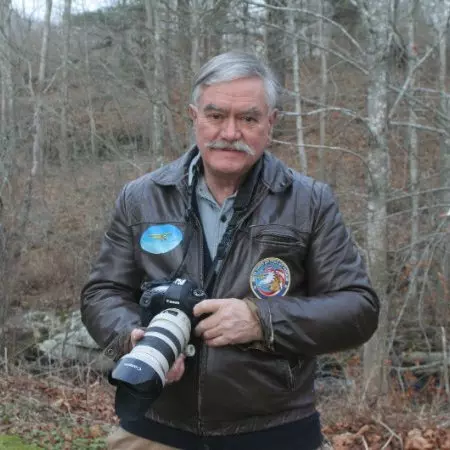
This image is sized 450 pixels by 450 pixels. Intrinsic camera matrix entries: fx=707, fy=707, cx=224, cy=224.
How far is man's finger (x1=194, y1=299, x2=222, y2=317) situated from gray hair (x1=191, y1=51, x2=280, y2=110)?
0.70 m

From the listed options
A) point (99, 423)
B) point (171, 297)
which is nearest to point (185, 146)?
point (99, 423)

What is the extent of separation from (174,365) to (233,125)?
79 cm

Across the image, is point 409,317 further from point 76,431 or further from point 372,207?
point 76,431

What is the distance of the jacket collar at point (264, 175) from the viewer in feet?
7.69

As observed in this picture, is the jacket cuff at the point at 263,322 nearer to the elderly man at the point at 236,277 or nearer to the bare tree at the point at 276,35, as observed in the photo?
the elderly man at the point at 236,277

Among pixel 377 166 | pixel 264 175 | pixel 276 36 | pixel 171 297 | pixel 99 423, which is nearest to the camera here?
pixel 171 297

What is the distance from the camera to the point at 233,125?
2.31 meters

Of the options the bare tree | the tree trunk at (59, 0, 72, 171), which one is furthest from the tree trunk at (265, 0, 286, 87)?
the tree trunk at (59, 0, 72, 171)

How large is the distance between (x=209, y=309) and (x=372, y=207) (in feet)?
22.2

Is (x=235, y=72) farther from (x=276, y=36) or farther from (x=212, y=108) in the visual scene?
(x=276, y=36)

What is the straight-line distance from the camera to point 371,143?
8.41m

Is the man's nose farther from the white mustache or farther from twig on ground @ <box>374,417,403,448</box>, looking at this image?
twig on ground @ <box>374,417,403,448</box>

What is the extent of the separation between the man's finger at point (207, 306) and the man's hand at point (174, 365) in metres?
0.14

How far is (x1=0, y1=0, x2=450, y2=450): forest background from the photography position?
5.95 m
